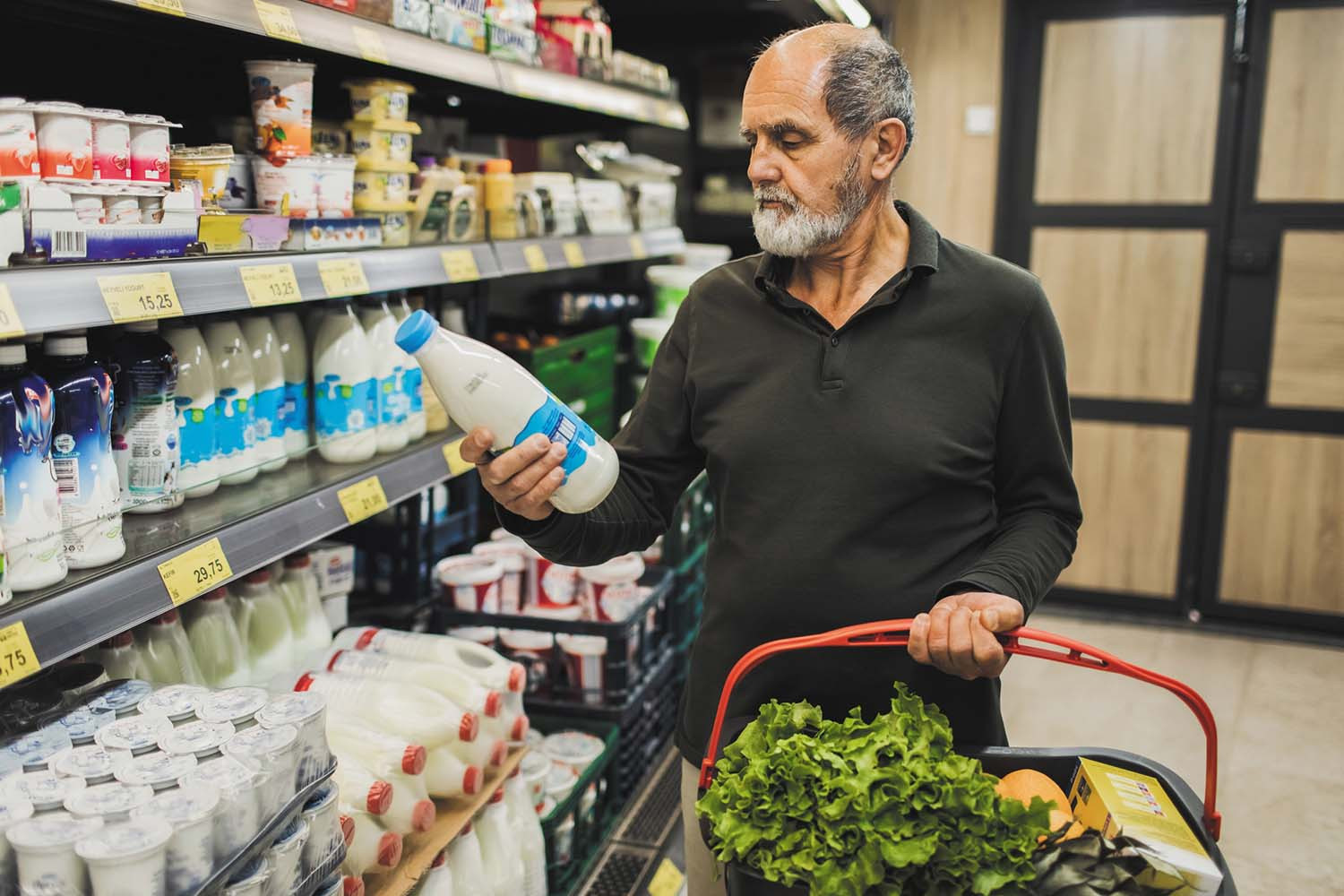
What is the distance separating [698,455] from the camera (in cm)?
185

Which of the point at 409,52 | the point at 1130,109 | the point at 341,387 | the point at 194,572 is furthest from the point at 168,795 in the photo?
the point at 1130,109

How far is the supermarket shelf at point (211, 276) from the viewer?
1294mm

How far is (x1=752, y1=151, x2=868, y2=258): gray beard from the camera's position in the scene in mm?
1645

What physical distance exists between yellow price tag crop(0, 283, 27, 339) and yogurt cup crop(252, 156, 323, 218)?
27.0 inches

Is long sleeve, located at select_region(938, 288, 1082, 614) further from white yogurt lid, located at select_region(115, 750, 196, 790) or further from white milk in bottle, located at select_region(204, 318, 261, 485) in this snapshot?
white milk in bottle, located at select_region(204, 318, 261, 485)

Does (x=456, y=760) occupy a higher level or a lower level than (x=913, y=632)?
lower

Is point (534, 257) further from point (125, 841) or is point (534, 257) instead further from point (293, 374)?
point (125, 841)

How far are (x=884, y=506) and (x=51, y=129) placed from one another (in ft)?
3.87

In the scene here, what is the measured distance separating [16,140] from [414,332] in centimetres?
51

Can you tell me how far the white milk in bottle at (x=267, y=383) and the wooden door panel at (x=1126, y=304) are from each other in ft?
12.4

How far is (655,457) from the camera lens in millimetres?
1802

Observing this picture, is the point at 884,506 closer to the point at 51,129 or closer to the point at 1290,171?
the point at 51,129

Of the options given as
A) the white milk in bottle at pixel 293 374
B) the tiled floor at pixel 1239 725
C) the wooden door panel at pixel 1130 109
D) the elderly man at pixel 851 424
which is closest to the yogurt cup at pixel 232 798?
the elderly man at pixel 851 424

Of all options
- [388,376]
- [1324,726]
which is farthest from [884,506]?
[1324,726]
